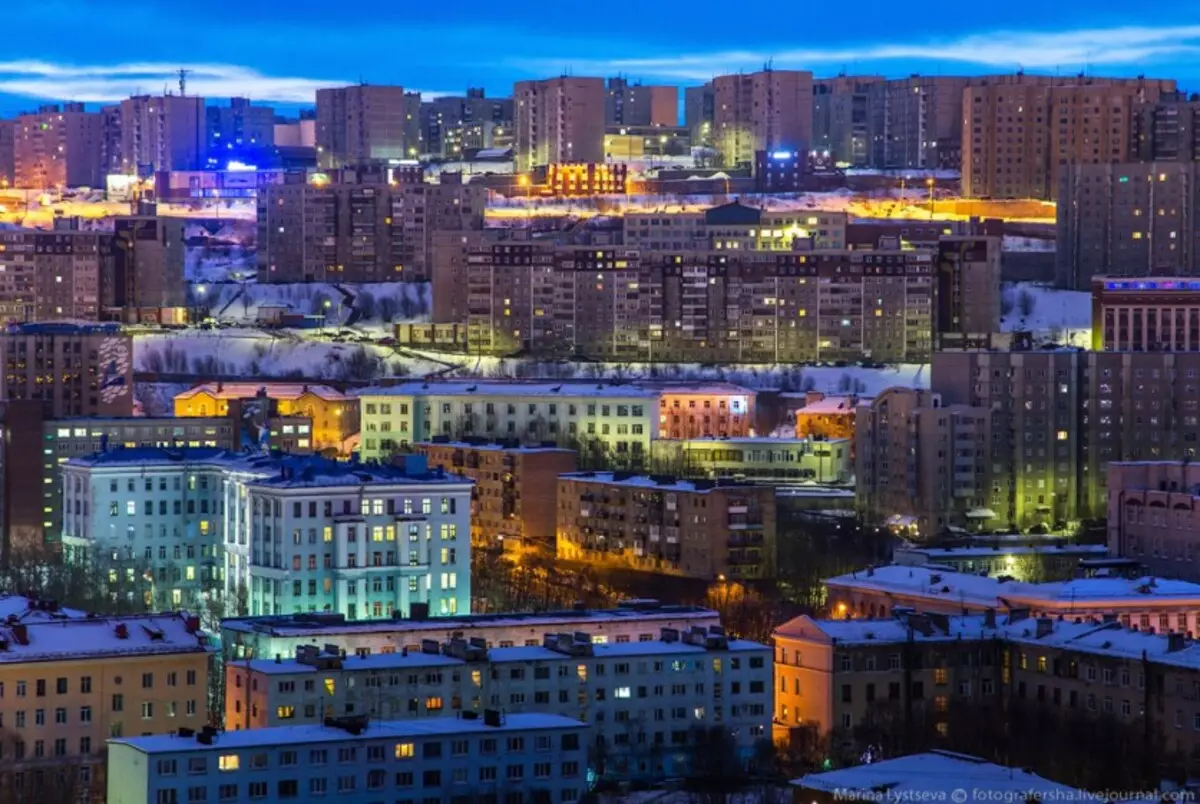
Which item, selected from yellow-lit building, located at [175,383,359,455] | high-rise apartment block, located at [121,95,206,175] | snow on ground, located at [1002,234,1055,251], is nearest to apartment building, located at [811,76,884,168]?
snow on ground, located at [1002,234,1055,251]

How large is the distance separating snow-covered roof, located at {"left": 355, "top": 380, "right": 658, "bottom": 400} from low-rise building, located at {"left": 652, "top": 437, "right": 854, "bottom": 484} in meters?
1.37

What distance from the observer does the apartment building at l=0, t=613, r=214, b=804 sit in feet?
73.6

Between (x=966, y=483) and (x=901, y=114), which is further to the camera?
(x=901, y=114)

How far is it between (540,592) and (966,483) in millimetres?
7778

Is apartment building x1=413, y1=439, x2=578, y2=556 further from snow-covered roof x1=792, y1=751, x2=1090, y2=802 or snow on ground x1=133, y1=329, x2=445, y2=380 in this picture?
snow-covered roof x1=792, y1=751, x2=1090, y2=802

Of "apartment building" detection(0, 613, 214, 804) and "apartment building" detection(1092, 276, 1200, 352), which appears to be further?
"apartment building" detection(1092, 276, 1200, 352)

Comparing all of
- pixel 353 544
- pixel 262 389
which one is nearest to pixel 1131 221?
pixel 262 389

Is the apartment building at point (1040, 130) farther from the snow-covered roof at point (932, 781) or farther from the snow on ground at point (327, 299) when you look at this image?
the snow-covered roof at point (932, 781)

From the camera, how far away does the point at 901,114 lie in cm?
7519

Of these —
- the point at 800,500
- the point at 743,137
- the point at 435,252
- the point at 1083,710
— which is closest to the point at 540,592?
the point at 800,500

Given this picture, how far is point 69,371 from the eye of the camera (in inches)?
1721

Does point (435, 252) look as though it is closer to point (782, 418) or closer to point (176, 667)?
point (782, 418)

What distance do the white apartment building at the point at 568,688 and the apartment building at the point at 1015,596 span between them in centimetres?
426

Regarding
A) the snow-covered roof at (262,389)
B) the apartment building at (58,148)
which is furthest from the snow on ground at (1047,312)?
the apartment building at (58,148)
